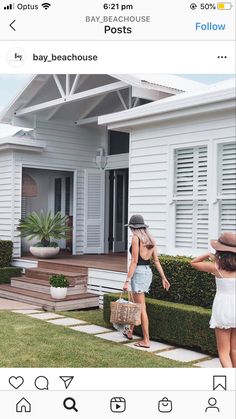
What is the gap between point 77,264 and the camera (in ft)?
24.0

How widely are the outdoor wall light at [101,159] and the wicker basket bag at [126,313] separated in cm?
516

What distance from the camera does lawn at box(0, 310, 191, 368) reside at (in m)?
3.69

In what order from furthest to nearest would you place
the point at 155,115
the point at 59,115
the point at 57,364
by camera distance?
1. the point at 59,115
2. the point at 155,115
3. the point at 57,364

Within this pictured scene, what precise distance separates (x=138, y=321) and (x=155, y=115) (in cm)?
214

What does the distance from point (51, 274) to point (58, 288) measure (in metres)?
0.98

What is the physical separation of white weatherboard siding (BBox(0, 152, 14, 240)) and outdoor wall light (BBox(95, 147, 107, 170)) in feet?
5.32

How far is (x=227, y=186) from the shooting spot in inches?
166

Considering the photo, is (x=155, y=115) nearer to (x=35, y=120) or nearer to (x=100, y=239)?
Answer: (x=35, y=120)

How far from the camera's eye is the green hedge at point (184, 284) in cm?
454

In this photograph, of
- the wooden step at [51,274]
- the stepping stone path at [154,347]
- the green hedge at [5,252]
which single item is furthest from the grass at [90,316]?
the green hedge at [5,252]
